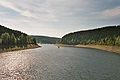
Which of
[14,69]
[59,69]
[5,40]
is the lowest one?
[59,69]

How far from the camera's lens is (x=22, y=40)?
175500 mm

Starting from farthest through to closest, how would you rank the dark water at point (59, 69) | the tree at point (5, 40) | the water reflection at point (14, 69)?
1. the tree at point (5, 40)
2. the dark water at point (59, 69)
3. the water reflection at point (14, 69)

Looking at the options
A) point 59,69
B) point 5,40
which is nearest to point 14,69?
point 59,69

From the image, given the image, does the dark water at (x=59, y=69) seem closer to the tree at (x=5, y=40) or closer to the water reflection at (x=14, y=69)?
the water reflection at (x=14, y=69)

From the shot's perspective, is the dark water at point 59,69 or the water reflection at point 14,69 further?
the dark water at point 59,69

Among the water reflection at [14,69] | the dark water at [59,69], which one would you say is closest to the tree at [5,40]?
the dark water at [59,69]

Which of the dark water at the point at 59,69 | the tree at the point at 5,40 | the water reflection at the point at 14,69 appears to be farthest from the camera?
the tree at the point at 5,40

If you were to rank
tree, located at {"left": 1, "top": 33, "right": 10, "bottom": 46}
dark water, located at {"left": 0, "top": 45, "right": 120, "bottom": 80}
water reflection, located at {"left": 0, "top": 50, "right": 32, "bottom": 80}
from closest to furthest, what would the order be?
water reflection, located at {"left": 0, "top": 50, "right": 32, "bottom": 80} → dark water, located at {"left": 0, "top": 45, "right": 120, "bottom": 80} → tree, located at {"left": 1, "top": 33, "right": 10, "bottom": 46}

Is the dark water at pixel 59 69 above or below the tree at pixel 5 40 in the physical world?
below

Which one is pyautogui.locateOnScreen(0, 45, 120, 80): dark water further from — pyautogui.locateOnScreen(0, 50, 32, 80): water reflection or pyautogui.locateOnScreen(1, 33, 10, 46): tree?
pyautogui.locateOnScreen(1, 33, 10, 46): tree

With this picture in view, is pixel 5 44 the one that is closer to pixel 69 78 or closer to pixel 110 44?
pixel 110 44

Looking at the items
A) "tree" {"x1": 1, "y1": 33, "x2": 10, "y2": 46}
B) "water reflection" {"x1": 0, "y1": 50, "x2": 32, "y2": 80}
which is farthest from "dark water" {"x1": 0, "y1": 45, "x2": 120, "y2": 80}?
"tree" {"x1": 1, "y1": 33, "x2": 10, "y2": 46}

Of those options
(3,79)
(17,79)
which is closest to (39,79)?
(17,79)

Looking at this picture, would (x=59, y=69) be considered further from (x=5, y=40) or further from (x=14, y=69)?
(x=5, y=40)
